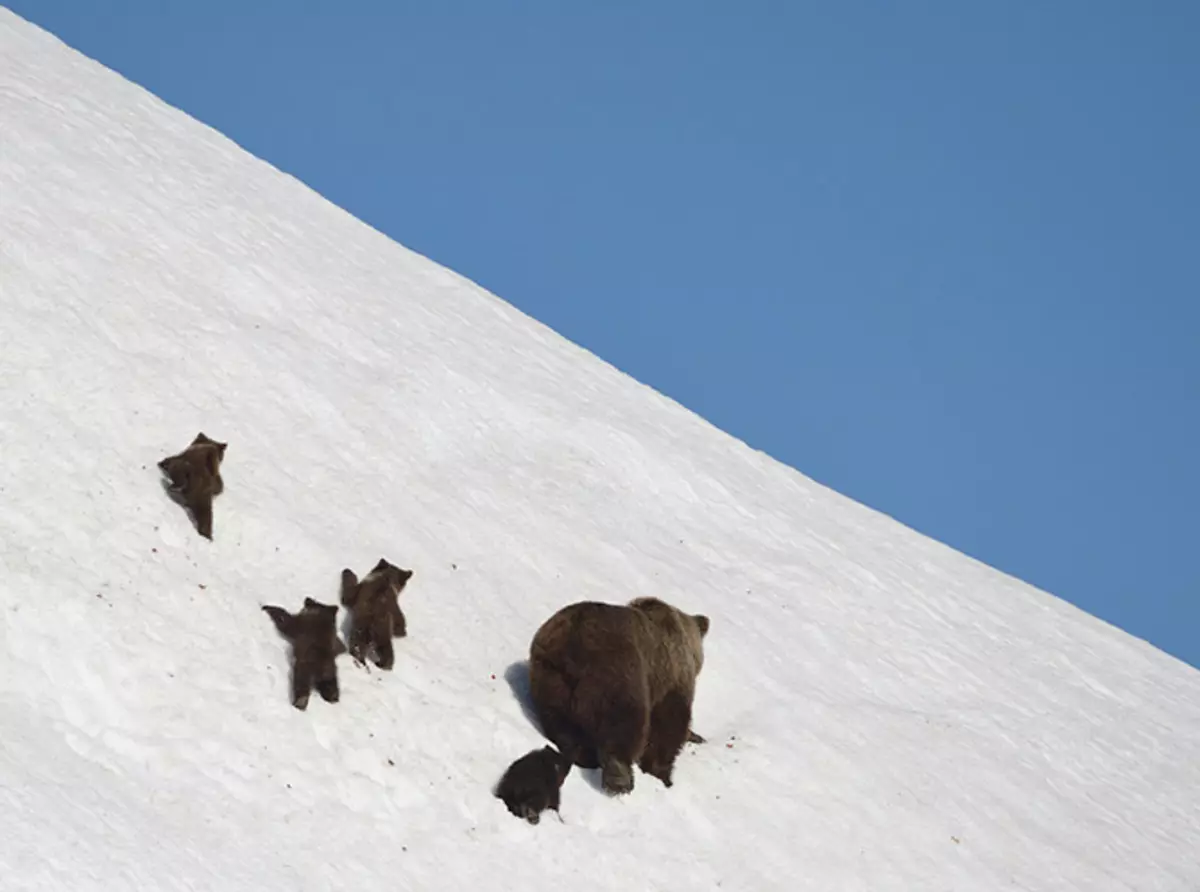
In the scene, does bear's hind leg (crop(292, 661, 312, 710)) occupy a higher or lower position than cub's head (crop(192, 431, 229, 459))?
lower

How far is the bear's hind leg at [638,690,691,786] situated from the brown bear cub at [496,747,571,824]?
4.00 ft

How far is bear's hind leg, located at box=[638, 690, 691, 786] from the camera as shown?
482 inches

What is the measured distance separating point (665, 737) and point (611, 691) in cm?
96

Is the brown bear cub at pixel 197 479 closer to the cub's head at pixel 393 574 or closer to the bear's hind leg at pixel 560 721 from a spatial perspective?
the cub's head at pixel 393 574

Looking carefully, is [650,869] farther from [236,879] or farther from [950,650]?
[950,650]

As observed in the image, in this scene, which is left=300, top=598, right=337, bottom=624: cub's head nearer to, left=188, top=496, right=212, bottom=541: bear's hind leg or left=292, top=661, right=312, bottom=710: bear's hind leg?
Answer: left=292, top=661, right=312, bottom=710: bear's hind leg

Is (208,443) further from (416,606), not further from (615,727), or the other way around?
(615,727)

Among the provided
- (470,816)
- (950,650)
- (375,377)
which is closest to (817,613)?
(950,650)

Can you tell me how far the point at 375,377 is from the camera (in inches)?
740

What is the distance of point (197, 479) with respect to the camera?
12461 millimetres

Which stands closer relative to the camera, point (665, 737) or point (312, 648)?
point (312, 648)

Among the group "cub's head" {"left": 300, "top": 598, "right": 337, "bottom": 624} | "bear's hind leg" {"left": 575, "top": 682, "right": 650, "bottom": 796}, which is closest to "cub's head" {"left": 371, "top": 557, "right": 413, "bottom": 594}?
"cub's head" {"left": 300, "top": 598, "right": 337, "bottom": 624}

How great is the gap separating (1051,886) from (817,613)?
16.7ft

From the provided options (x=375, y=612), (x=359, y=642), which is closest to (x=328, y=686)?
(x=359, y=642)
